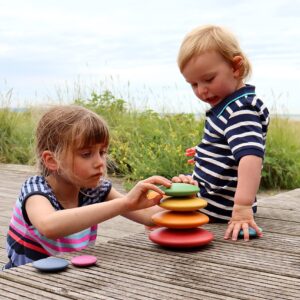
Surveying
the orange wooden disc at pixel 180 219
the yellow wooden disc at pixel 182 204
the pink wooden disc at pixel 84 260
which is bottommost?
the pink wooden disc at pixel 84 260

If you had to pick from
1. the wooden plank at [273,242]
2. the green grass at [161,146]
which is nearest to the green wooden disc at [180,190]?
the wooden plank at [273,242]

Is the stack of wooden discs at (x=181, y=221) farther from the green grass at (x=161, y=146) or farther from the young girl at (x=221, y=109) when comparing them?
the green grass at (x=161, y=146)

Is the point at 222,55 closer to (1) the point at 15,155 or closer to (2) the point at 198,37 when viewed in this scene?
(2) the point at 198,37

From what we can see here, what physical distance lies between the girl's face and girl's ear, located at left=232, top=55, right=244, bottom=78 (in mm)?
746

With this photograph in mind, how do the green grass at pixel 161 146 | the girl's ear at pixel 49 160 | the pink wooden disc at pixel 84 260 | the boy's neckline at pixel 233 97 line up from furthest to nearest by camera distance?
the green grass at pixel 161 146, the boy's neckline at pixel 233 97, the girl's ear at pixel 49 160, the pink wooden disc at pixel 84 260

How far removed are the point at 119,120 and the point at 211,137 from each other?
572 cm

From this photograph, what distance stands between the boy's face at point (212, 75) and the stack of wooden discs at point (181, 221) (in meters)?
0.60

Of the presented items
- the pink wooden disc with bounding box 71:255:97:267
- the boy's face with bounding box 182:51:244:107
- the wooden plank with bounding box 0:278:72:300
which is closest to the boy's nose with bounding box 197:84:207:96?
the boy's face with bounding box 182:51:244:107

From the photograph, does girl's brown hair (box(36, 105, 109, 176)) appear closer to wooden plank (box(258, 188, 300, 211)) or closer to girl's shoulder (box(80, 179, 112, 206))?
girl's shoulder (box(80, 179, 112, 206))

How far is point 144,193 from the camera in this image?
75.4 inches

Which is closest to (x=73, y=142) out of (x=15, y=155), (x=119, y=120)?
(x=119, y=120)

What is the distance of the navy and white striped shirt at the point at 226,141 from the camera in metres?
2.31

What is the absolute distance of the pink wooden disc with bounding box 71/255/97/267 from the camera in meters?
1.66

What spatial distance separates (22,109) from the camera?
36.2 ft
